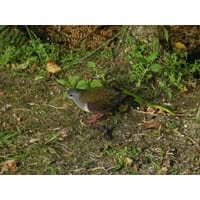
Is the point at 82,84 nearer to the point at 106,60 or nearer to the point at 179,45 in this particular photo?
the point at 106,60

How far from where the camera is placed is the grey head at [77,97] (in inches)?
237

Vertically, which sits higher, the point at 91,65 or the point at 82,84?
the point at 91,65

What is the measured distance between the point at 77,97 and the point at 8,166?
32.6 inches

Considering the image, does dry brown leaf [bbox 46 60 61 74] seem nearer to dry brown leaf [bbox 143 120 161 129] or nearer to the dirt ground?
the dirt ground

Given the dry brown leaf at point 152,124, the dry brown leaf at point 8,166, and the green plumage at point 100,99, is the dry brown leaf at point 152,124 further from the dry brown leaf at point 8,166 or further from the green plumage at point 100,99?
the dry brown leaf at point 8,166

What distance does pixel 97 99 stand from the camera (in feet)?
19.7

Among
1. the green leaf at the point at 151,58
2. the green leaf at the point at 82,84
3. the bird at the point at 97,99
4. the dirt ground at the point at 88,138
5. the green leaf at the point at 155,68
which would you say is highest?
the green leaf at the point at 151,58

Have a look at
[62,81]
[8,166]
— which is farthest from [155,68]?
[8,166]

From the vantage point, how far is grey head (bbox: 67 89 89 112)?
603 cm

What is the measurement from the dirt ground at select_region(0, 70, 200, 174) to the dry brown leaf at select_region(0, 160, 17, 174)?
0.11 ft

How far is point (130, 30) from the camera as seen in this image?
7.15 m

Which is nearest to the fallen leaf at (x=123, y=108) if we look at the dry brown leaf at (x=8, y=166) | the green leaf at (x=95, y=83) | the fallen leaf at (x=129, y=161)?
the green leaf at (x=95, y=83)

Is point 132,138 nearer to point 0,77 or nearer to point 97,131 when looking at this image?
point 97,131
